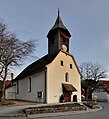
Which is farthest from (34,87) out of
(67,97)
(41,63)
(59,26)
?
(59,26)

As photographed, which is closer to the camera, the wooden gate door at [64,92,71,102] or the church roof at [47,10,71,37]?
the wooden gate door at [64,92,71,102]

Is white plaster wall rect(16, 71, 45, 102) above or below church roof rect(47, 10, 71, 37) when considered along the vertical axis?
below

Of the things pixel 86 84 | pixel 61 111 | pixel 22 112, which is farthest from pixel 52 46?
pixel 86 84

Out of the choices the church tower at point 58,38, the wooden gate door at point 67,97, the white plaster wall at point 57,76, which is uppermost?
the church tower at point 58,38

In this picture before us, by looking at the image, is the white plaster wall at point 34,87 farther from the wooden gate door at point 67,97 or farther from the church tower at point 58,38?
the church tower at point 58,38

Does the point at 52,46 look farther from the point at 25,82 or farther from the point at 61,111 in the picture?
the point at 61,111

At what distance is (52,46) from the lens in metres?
39.2

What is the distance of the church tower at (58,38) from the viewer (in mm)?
38287

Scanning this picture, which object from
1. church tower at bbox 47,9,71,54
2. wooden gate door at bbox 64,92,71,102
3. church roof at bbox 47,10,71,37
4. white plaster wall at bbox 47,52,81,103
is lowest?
wooden gate door at bbox 64,92,71,102

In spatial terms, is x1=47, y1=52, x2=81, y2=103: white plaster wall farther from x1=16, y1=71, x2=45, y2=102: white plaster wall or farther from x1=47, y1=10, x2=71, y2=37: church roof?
Answer: x1=47, y1=10, x2=71, y2=37: church roof

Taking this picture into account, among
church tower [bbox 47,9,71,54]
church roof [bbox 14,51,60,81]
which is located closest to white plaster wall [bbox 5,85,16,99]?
church roof [bbox 14,51,60,81]

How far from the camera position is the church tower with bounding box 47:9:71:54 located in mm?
38287

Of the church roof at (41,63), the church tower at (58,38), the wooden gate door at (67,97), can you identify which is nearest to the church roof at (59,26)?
the church tower at (58,38)

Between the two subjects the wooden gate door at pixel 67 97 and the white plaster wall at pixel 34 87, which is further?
the wooden gate door at pixel 67 97
